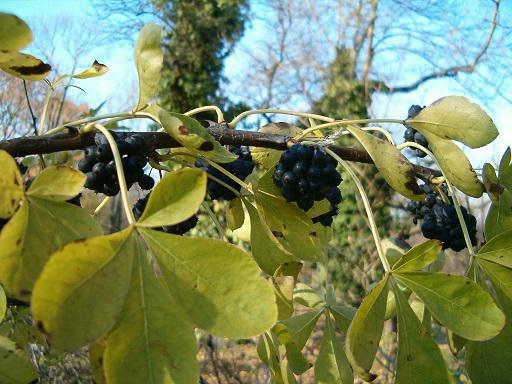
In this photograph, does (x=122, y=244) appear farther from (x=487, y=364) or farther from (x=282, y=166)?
(x=487, y=364)

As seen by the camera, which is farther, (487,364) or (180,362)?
(487,364)

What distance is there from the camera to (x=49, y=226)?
1.61 feet

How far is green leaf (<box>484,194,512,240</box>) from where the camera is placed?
0.78m

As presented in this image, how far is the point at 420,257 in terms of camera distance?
62 cm

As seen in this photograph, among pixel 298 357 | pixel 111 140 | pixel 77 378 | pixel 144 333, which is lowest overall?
pixel 77 378

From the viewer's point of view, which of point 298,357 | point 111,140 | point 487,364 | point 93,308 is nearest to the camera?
point 93,308

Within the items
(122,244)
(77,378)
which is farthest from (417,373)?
(77,378)

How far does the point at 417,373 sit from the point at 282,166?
0.99 ft

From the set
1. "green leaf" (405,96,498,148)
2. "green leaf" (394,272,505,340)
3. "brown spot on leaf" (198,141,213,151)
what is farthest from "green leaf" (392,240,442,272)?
"brown spot on leaf" (198,141,213,151)

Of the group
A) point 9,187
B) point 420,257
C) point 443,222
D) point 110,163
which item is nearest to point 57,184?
point 9,187

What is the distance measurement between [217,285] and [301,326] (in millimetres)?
436

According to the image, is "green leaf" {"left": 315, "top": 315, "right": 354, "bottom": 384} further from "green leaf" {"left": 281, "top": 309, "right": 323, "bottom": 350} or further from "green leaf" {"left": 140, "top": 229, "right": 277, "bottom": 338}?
"green leaf" {"left": 140, "top": 229, "right": 277, "bottom": 338}

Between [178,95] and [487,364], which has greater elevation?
[487,364]

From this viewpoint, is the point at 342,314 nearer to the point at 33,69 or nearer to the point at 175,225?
the point at 175,225
